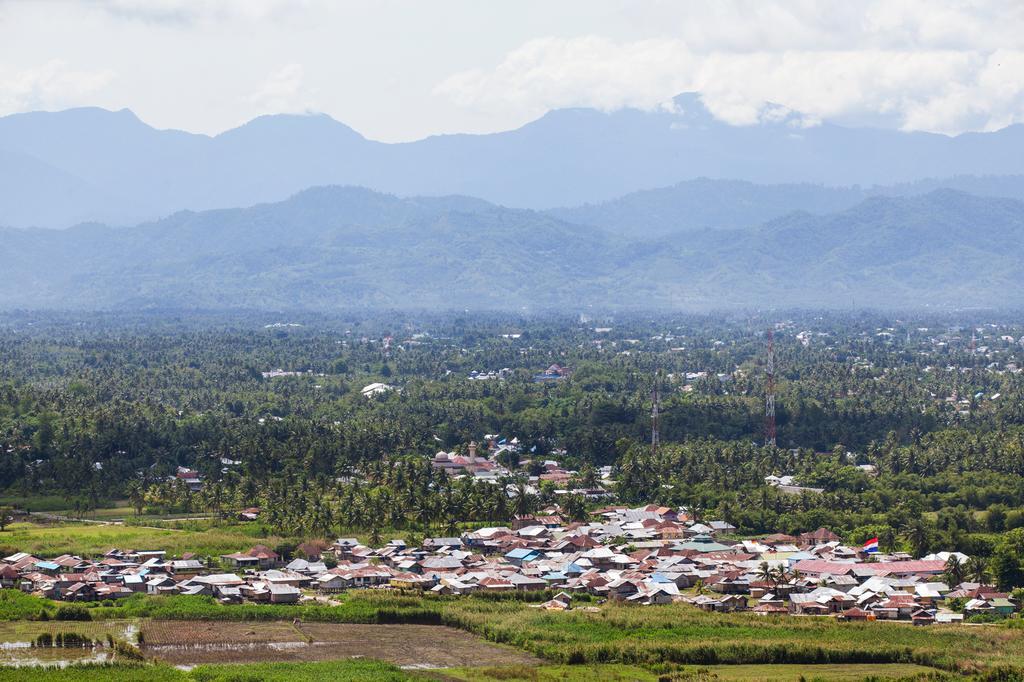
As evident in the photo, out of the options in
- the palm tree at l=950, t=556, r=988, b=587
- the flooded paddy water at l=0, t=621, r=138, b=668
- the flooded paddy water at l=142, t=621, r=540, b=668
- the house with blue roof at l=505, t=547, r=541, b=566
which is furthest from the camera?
the house with blue roof at l=505, t=547, r=541, b=566

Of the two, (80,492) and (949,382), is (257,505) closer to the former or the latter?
(80,492)

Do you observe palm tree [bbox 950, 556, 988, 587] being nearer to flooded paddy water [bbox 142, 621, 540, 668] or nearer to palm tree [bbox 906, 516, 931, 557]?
palm tree [bbox 906, 516, 931, 557]

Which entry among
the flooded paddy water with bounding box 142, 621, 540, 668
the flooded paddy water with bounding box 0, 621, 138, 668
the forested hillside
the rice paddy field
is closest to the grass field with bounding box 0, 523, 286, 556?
the forested hillside

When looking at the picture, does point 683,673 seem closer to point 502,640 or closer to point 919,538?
point 502,640

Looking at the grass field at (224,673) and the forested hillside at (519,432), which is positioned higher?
the forested hillside at (519,432)

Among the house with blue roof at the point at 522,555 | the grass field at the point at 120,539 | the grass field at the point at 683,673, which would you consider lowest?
the grass field at the point at 683,673

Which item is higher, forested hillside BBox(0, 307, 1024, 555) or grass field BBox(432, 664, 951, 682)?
forested hillside BBox(0, 307, 1024, 555)

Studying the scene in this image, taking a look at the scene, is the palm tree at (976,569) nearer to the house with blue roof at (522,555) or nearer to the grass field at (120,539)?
the house with blue roof at (522,555)

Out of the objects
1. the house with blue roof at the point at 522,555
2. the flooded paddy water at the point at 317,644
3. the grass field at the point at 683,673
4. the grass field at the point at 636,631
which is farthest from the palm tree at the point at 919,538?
the flooded paddy water at the point at 317,644
